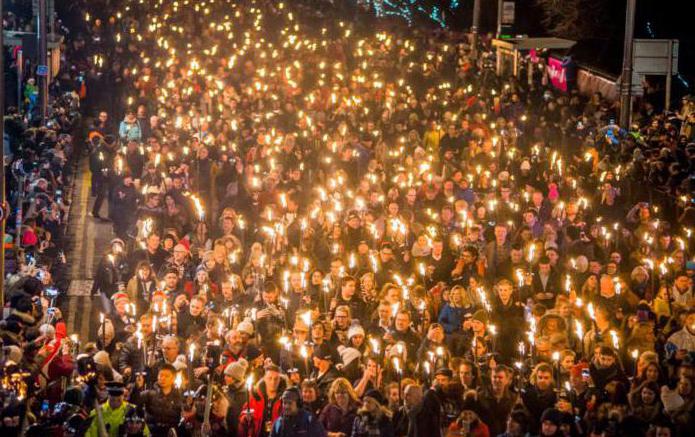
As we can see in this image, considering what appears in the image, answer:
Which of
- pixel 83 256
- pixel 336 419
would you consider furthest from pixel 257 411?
pixel 83 256

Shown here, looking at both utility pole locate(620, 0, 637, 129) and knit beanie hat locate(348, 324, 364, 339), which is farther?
utility pole locate(620, 0, 637, 129)

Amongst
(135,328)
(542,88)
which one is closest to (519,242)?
(135,328)

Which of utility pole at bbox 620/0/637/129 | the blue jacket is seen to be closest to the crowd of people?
the blue jacket

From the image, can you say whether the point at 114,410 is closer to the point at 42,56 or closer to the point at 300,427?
the point at 300,427

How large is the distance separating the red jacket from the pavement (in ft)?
15.9

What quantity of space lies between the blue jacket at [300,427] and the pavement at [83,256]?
577 cm

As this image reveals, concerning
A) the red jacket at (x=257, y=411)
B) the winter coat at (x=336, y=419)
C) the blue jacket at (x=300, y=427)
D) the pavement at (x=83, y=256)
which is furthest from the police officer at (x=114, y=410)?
the pavement at (x=83, y=256)

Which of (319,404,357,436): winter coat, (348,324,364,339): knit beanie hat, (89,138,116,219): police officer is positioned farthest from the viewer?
(89,138,116,219): police officer

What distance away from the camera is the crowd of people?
451 inches

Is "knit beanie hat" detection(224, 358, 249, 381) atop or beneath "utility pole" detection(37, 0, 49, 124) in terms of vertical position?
beneath

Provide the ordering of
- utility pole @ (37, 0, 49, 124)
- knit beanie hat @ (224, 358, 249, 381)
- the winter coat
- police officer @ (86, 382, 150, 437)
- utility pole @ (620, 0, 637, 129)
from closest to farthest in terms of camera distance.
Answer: police officer @ (86, 382, 150, 437) → the winter coat → knit beanie hat @ (224, 358, 249, 381) → utility pole @ (620, 0, 637, 129) → utility pole @ (37, 0, 49, 124)

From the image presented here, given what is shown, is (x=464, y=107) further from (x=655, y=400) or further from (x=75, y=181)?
(x=655, y=400)

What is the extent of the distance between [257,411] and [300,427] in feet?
2.96

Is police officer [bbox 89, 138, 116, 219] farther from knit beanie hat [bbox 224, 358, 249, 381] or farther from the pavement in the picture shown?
knit beanie hat [bbox 224, 358, 249, 381]
